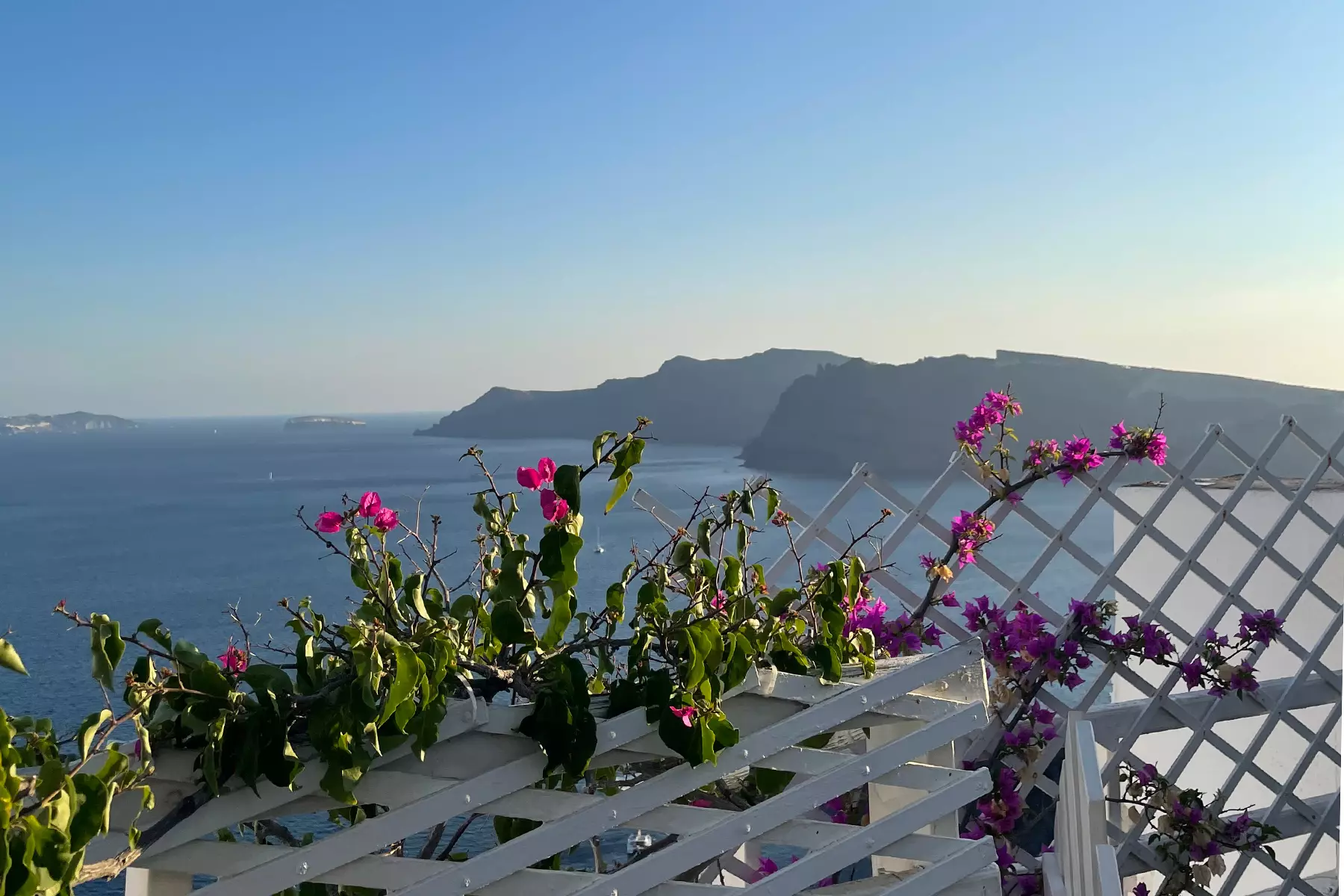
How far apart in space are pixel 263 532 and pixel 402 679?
113 feet

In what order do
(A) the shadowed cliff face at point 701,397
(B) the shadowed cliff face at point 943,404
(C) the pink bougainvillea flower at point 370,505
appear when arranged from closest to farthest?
(C) the pink bougainvillea flower at point 370,505, (B) the shadowed cliff face at point 943,404, (A) the shadowed cliff face at point 701,397

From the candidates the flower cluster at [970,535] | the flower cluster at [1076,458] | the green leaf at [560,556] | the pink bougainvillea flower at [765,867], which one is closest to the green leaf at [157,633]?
the green leaf at [560,556]

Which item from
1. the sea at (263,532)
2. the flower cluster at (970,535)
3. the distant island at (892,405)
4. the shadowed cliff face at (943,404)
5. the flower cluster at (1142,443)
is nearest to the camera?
the flower cluster at (970,535)

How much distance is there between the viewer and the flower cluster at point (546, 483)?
3.30 ft

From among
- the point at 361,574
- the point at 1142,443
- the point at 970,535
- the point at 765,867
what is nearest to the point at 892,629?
the point at 970,535

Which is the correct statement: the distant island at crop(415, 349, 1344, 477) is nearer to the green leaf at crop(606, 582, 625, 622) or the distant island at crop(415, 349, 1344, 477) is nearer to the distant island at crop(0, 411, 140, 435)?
the green leaf at crop(606, 582, 625, 622)

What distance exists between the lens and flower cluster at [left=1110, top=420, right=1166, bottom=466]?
2369 mm

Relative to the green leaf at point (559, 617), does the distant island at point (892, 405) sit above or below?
above

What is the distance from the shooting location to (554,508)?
1.00m

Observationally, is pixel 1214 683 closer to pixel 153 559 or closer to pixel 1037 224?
pixel 1037 224

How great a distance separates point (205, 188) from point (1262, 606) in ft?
121

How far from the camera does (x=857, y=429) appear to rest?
16.6 metres

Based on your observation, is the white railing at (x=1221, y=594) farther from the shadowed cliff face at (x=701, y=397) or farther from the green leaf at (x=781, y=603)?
the shadowed cliff face at (x=701, y=397)

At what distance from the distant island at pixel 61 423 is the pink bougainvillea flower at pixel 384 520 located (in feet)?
272
